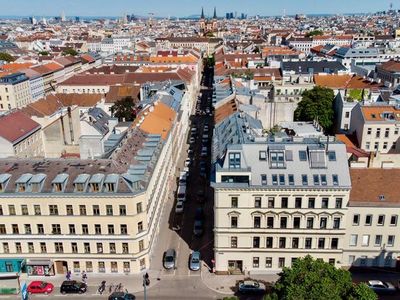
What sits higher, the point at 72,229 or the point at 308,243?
the point at 72,229

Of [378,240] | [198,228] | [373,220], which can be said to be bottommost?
[198,228]

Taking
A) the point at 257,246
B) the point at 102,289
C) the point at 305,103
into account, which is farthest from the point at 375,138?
the point at 102,289

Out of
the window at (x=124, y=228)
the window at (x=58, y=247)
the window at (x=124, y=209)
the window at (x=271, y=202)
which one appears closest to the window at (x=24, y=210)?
the window at (x=58, y=247)

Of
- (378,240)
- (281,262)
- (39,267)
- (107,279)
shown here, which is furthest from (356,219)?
(39,267)

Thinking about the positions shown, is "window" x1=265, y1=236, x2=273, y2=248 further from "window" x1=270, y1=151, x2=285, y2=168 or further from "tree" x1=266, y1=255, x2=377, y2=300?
"tree" x1=266, y1=255, x2=377, y2=300

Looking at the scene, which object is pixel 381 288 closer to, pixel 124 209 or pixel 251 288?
pixel 251 288
